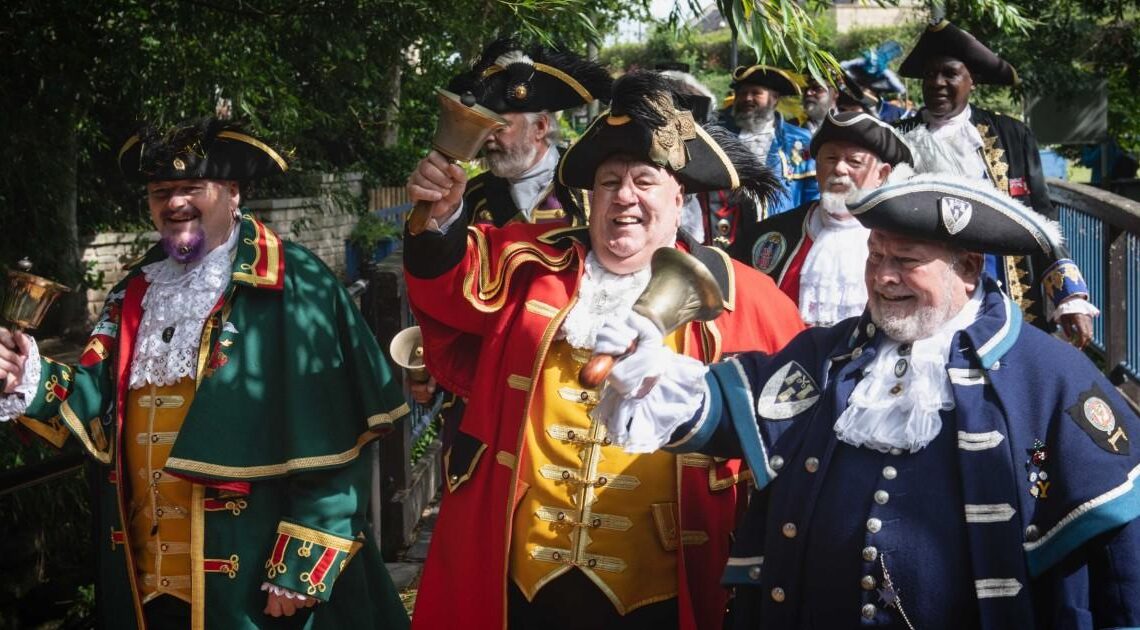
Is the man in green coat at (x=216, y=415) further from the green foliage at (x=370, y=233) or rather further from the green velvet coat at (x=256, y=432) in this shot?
the green foliage at (x=370, y=233)

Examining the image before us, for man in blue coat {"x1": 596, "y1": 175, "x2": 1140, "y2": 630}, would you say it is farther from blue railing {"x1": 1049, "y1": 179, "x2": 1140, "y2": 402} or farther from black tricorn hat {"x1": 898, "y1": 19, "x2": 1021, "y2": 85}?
blue railing {"x1": 1049, "y1": 179, "x2": 1140, "y2": 402}

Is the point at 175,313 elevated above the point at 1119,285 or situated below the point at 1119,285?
Result: above

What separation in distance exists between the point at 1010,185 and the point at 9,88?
447 centimetres

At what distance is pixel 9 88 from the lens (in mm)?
5652

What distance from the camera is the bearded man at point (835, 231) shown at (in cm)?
489

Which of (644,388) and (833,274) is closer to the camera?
(644,388)

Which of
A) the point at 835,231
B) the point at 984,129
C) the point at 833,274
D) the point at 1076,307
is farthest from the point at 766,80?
the point at 833,274

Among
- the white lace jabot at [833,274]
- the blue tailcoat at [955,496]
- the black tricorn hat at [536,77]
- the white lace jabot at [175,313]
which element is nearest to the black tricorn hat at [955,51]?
the white lace jabot at [833,274]

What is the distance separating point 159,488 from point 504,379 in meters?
1.12

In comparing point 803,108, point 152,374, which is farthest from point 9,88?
point 803,108

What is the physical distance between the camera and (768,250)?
5234mm

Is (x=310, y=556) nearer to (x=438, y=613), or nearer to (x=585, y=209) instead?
(x=438, y=613)

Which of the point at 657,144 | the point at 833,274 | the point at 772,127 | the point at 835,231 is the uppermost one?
the point at 772,127

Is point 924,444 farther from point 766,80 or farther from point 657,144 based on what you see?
point 766,80
